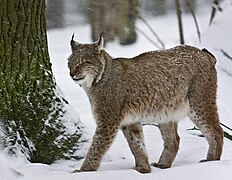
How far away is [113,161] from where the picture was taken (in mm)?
6223

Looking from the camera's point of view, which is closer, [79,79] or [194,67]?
[79,79]

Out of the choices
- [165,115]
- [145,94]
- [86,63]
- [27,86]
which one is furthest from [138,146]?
[27,86]

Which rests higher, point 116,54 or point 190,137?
point 190,137

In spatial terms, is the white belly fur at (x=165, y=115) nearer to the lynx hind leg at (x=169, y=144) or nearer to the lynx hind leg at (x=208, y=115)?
the lynx hind leg at (x=208, y=115)

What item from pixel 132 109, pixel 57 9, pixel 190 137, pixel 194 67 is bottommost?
pixel 57 9

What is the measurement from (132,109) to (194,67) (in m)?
0.74

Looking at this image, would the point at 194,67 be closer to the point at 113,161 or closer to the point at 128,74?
the point at 128,74

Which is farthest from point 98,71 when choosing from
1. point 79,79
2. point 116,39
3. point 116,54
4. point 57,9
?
point 57,9

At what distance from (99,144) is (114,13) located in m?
6.95

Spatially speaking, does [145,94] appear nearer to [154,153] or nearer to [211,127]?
[211,127]

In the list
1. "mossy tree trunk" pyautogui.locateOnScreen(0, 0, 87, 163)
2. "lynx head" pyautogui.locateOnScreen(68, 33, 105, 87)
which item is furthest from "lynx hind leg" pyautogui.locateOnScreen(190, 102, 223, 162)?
"mossy tree trunk" pyautogui.locateOnScreen(0, 0, 87, 163)

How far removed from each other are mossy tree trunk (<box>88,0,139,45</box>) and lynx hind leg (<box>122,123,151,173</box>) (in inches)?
220

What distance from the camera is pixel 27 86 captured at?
5.79 metres

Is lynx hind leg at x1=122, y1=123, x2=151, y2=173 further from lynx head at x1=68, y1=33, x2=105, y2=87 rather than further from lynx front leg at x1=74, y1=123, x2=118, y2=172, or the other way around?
lynx head at x1=68, y1=33, x2=105, y2=87
